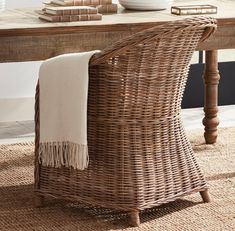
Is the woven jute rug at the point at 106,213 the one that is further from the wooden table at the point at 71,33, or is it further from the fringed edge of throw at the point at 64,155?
the wooden table at the point at 71,33

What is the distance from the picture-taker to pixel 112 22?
3.74 meters

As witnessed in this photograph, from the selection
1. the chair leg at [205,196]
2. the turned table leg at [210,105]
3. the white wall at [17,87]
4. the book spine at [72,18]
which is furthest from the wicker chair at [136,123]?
the white wall at [17,87]

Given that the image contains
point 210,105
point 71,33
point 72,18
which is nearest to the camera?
point 71,33

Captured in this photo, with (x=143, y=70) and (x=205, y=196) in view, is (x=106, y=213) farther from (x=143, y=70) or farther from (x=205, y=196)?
(x=143, y=70)

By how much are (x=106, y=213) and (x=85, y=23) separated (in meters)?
0.79

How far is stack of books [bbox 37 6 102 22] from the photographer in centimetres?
375

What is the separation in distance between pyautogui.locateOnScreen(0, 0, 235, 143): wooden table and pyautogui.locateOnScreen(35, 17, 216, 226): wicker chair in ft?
0.68

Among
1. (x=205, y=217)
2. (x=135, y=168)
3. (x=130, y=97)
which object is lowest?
(x=205, y=217)

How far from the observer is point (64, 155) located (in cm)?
354

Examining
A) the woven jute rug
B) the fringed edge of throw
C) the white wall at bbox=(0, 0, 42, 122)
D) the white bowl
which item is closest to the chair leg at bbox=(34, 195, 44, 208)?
the woven jute rug

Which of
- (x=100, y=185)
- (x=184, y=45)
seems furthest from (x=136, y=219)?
(x=184, y=45)

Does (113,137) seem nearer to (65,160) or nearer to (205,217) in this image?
(65,160)

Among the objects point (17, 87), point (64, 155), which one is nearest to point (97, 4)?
point (64, 155)

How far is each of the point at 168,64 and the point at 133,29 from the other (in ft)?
0.94
